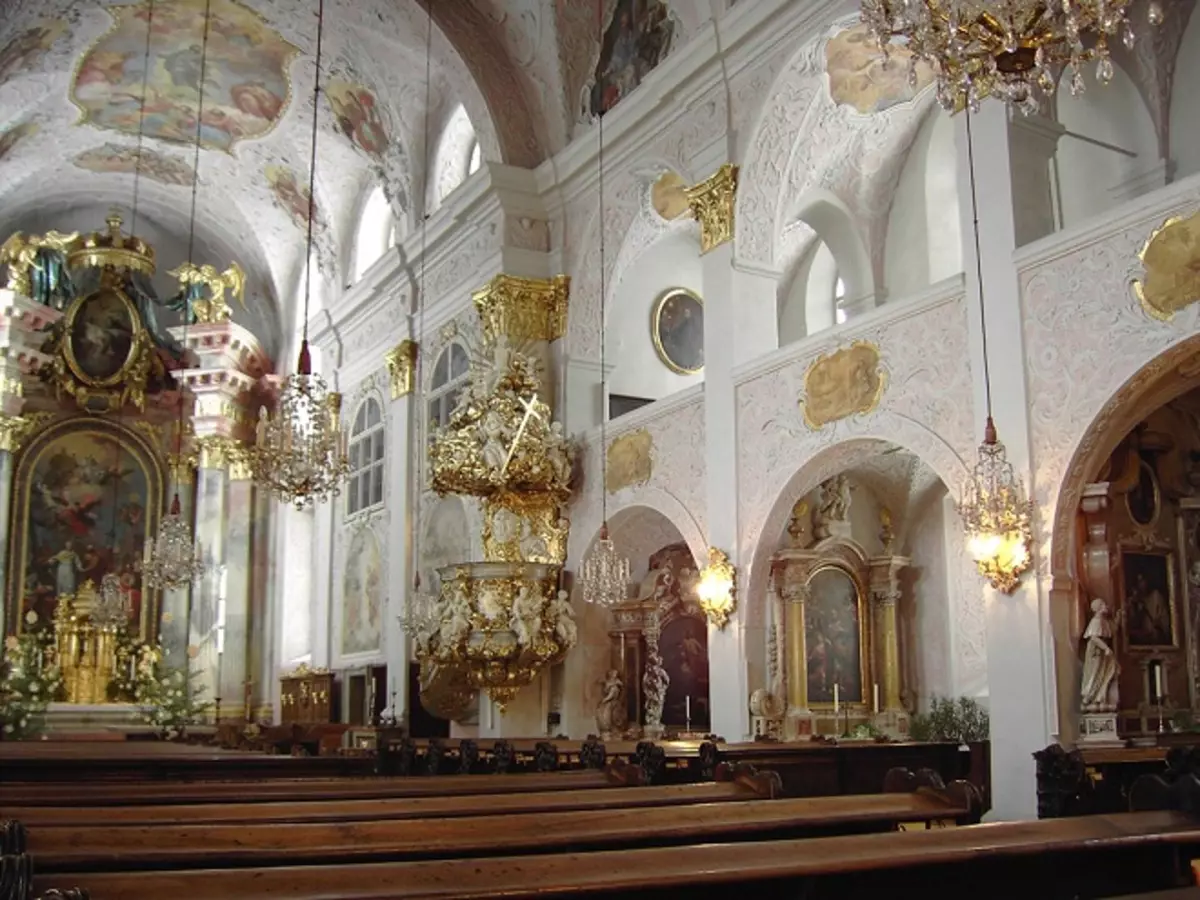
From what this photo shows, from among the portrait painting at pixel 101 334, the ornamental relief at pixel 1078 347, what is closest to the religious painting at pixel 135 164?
the portrait painting at pixel 101 334

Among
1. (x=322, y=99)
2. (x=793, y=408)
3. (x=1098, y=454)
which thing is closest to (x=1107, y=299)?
(x=1098, y=454)

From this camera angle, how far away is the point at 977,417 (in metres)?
9.59

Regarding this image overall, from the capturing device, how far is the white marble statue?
888 centimetres

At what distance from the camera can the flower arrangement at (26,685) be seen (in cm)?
1892

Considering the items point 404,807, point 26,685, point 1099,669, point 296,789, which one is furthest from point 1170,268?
Result: point 26,685

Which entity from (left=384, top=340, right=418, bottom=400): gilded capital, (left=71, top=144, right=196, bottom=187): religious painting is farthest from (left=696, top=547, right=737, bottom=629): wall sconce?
(left=71, top=144, right=196, bottom=187): religious painting

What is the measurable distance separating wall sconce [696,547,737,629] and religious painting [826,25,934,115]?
4389 millimetres

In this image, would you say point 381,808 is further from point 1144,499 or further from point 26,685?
point 26,685

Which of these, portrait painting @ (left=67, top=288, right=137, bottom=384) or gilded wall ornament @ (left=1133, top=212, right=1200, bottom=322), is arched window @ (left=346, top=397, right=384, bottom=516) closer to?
portrait painting @ (left=67, top=288, right=137, bottom=384)

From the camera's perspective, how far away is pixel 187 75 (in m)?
19.3

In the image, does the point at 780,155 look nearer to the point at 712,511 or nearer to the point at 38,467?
the point at 712,511

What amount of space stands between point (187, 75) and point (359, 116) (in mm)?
2651

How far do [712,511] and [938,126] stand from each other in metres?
4.89

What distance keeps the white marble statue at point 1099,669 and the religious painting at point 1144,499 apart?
2.20m
